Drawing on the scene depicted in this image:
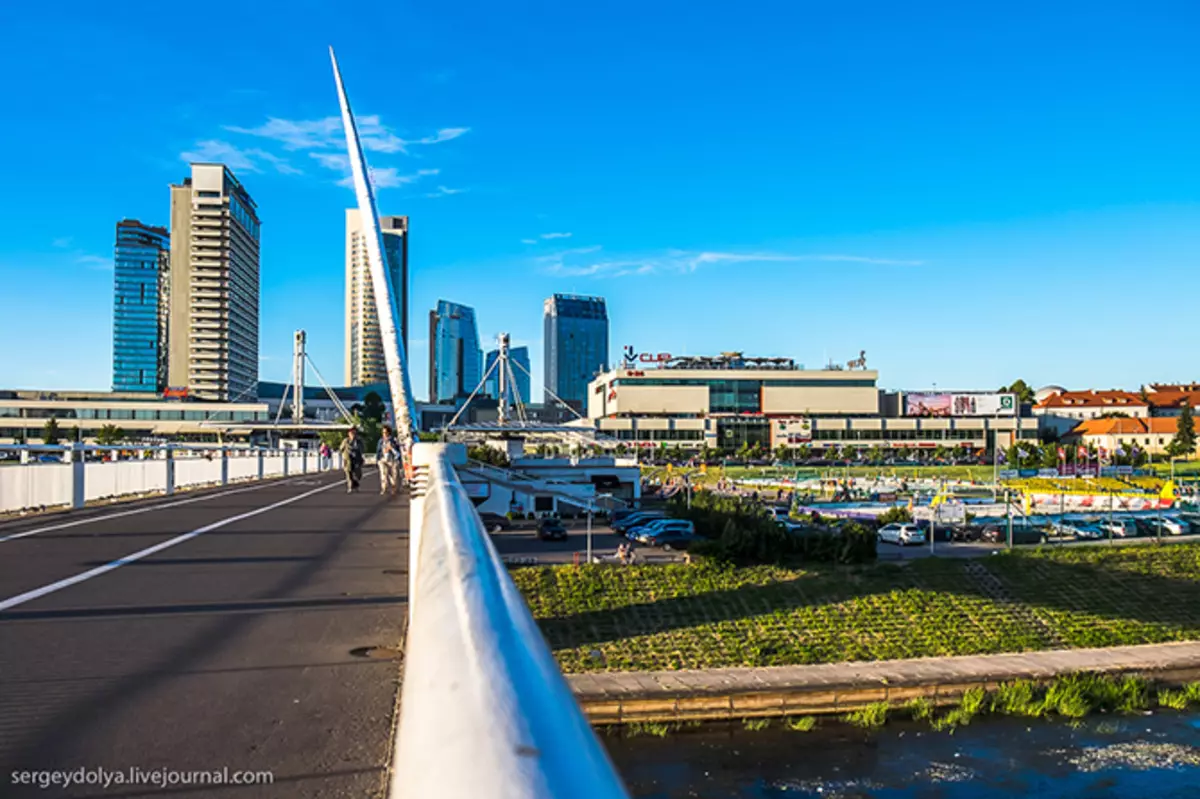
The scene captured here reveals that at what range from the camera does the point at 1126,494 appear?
50.3 m

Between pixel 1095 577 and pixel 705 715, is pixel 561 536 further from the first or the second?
pixel 1095 577

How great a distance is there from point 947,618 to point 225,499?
18806mm

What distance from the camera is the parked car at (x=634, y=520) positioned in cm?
3631

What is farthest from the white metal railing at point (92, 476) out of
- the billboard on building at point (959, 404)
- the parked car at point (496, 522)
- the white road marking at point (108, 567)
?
the billboard on building at point (959, 404)

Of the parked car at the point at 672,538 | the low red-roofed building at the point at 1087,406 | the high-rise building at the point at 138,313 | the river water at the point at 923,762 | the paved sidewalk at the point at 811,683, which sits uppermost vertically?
the high-rise building at the point at 138,313

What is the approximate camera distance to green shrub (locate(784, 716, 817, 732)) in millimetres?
18641

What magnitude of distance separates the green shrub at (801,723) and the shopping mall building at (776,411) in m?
92.5

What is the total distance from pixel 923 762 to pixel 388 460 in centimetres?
1301

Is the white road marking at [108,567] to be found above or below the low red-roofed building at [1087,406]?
below

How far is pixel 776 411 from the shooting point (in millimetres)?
117312

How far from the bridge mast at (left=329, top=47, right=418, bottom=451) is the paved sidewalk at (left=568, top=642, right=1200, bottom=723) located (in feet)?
22.8

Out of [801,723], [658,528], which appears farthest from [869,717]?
[658,528]

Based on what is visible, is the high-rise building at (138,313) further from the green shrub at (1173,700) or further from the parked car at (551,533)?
the green shrub at (1173,700)

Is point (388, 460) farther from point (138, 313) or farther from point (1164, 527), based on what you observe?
point (138, 313)
